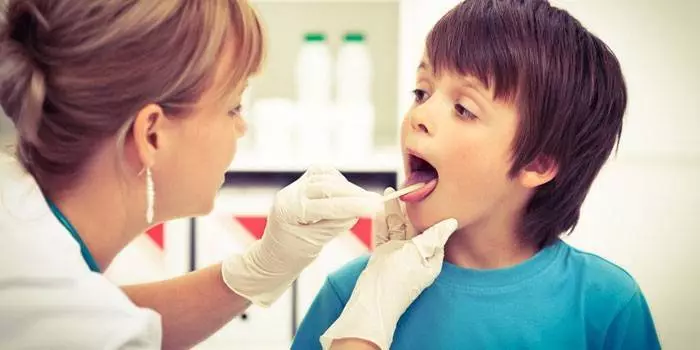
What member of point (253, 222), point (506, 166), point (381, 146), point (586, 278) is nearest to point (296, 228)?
point (506, 166)

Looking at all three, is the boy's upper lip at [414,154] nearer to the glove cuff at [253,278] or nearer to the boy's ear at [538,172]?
the boy's ear at [538,172]

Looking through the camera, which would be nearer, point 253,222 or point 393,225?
point 393,225

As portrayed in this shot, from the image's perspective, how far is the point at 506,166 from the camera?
40.3 inches

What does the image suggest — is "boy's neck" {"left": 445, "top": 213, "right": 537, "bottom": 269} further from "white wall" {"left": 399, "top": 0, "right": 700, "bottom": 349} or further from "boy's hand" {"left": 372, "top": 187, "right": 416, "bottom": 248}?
"white wall" {"left": 399, "top": 0, "right": 700, "bottom": 349}

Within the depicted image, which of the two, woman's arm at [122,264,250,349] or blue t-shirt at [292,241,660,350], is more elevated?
blue t-shirt at [292,241,660,350]

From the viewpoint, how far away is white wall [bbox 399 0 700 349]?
1593 millimetres

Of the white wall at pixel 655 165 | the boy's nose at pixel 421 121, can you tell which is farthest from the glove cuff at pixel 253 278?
the white wall at pixel 655 165

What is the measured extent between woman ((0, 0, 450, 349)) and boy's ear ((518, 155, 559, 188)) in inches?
6.8

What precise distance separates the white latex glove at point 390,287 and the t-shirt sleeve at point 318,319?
0.26ft

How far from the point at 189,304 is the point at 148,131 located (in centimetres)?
38

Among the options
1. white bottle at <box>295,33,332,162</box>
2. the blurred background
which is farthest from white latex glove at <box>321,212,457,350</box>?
white bottle at <box>295,33,332,162</box>

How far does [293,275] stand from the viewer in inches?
46.1

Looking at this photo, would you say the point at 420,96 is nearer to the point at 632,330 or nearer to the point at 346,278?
the point at 346,278

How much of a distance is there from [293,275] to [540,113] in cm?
46
